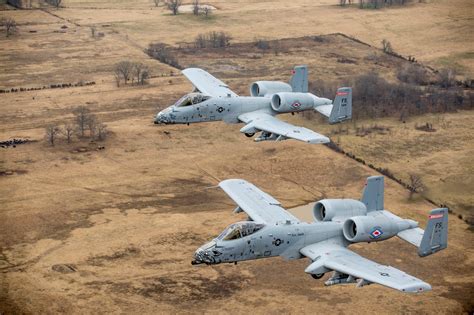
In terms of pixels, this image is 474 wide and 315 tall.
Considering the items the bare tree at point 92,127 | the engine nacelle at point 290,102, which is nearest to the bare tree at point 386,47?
the engine nacelle at point 290,102

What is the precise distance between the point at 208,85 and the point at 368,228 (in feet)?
92.3

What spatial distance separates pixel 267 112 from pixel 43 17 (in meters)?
63.7

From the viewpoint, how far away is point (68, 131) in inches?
2926

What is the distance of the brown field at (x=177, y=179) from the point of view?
50656 millimetres

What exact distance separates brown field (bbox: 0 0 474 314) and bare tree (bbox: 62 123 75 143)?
106cm

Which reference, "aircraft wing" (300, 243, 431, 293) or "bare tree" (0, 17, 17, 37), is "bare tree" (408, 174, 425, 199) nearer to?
"aircraft wing" (300, 243, 431, 293)

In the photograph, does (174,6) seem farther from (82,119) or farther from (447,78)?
(82,119)

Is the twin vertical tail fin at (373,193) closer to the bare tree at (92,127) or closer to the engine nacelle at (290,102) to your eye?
the engine nacelle at (290,102)

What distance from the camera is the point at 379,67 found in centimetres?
10050

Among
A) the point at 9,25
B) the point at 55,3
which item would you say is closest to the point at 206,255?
the point at 9,25

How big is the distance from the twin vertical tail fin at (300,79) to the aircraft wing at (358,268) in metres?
25.9

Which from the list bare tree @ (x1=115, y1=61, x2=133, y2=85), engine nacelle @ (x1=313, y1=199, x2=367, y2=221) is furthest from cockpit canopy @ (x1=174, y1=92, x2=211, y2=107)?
bare tree @ (x1=115, y1=61, x2=133, y2=85)

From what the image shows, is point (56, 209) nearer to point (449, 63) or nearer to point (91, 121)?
point (91, 121)

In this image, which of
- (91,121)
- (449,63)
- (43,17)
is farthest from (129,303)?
(43,17)
